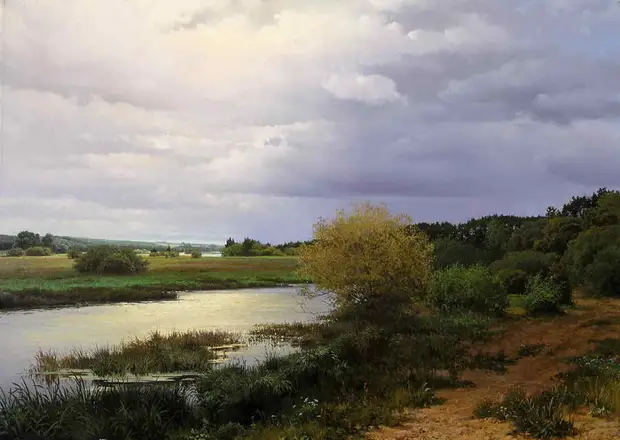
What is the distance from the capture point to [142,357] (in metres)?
12.2

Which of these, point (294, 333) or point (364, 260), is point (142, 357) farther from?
point (364, 260)

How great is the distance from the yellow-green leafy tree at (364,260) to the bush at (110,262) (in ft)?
25.6

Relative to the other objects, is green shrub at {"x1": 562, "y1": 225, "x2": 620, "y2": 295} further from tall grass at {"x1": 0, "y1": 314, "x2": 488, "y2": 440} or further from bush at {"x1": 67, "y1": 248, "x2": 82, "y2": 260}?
bush at {"x1": 67, "y1": 248, "x2": 82, "y2": 260}

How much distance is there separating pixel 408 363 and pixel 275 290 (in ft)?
49.5

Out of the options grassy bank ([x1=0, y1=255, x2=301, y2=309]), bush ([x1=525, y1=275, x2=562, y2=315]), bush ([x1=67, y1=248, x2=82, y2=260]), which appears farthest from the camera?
grassy bank ([x1=0, y1=255, x2=301, y2=309])

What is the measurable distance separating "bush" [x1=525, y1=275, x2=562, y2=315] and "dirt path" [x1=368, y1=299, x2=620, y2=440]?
54 cm

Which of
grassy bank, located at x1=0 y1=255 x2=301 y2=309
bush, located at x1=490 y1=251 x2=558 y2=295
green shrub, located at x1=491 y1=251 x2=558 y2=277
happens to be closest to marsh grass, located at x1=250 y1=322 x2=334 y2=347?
grassy bank, located at x1=0 y1=255 x2=301 y2=309

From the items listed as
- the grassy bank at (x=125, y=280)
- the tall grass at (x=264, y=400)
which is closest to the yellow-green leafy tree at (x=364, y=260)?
the tall grass at (x=264, y=400)

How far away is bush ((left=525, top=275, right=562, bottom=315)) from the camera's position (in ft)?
55.5

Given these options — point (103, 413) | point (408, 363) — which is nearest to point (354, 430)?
point (103, 413)

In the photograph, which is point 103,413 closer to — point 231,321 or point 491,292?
point 231,321

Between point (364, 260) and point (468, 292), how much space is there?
175 inches

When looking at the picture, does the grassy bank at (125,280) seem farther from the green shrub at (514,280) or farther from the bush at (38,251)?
the green shrub at (514,280)

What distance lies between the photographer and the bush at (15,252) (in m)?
13.7
